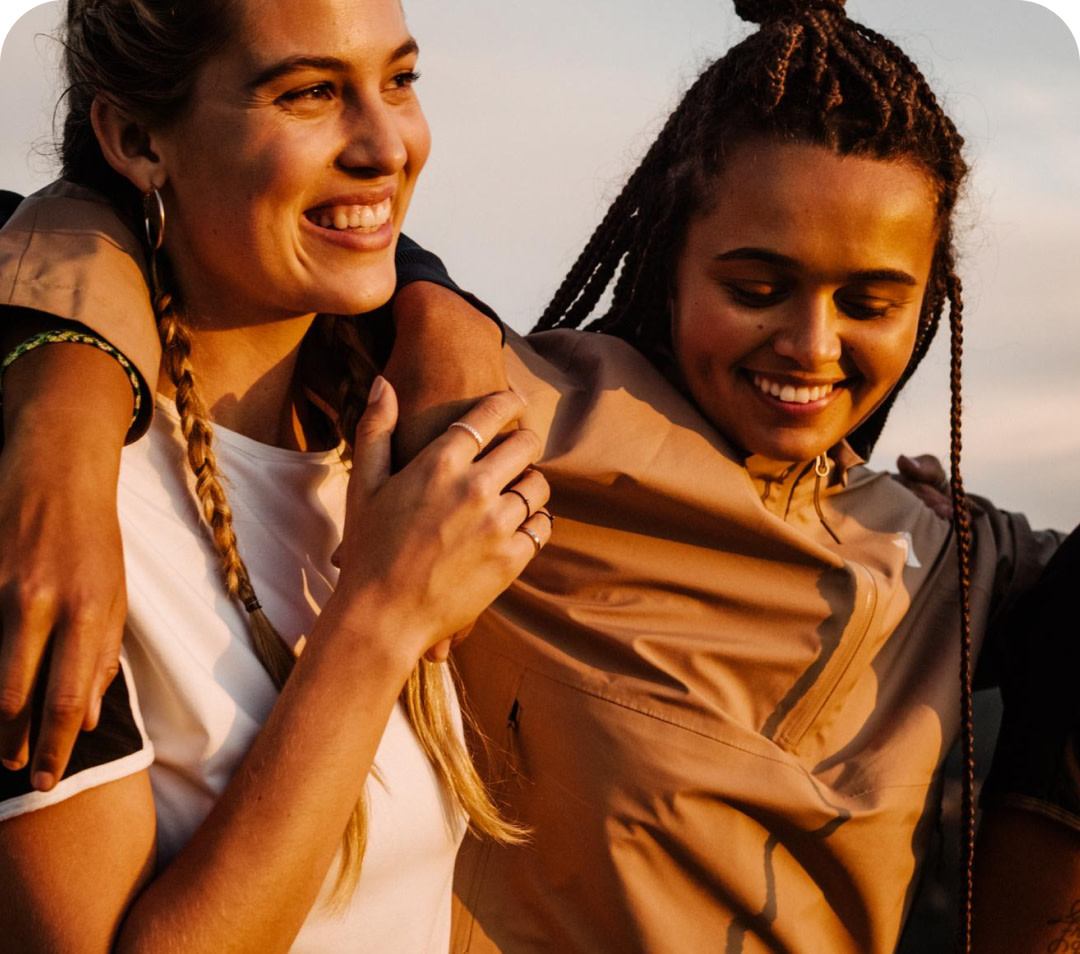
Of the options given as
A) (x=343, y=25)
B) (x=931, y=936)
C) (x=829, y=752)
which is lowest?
(x=931, y=936)

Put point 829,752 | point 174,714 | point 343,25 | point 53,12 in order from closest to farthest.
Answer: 1. point 174,714
2. point 343,25
3. point 53,12
4. point 829,752

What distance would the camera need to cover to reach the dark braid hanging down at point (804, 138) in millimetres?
2213

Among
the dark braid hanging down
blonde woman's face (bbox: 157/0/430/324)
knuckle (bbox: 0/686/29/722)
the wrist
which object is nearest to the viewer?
knuckle (bbox: 0/686/29/722)

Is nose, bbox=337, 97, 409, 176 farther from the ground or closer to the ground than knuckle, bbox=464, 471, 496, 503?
farther from the ground

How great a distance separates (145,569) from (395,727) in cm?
43

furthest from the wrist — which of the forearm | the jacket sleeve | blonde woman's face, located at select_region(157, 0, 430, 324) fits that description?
the jacket sleeve

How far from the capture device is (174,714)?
1665 mm

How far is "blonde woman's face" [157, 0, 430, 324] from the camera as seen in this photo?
177cm

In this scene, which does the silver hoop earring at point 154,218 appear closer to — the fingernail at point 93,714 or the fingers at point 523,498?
the fingers at point 523,498

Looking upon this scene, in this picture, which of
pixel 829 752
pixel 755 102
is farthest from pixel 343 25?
pixel 829 752

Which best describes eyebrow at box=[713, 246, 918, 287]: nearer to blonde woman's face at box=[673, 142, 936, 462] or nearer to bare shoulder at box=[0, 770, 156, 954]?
blonde woman's face at box=[673, 142, 936, 462]

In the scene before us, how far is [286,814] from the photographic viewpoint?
1585 millimetres

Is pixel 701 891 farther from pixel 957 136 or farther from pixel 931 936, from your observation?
pixel 957 136

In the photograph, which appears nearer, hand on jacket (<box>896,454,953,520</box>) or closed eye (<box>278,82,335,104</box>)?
closed eye (<box>278,82,335,104</box>)
